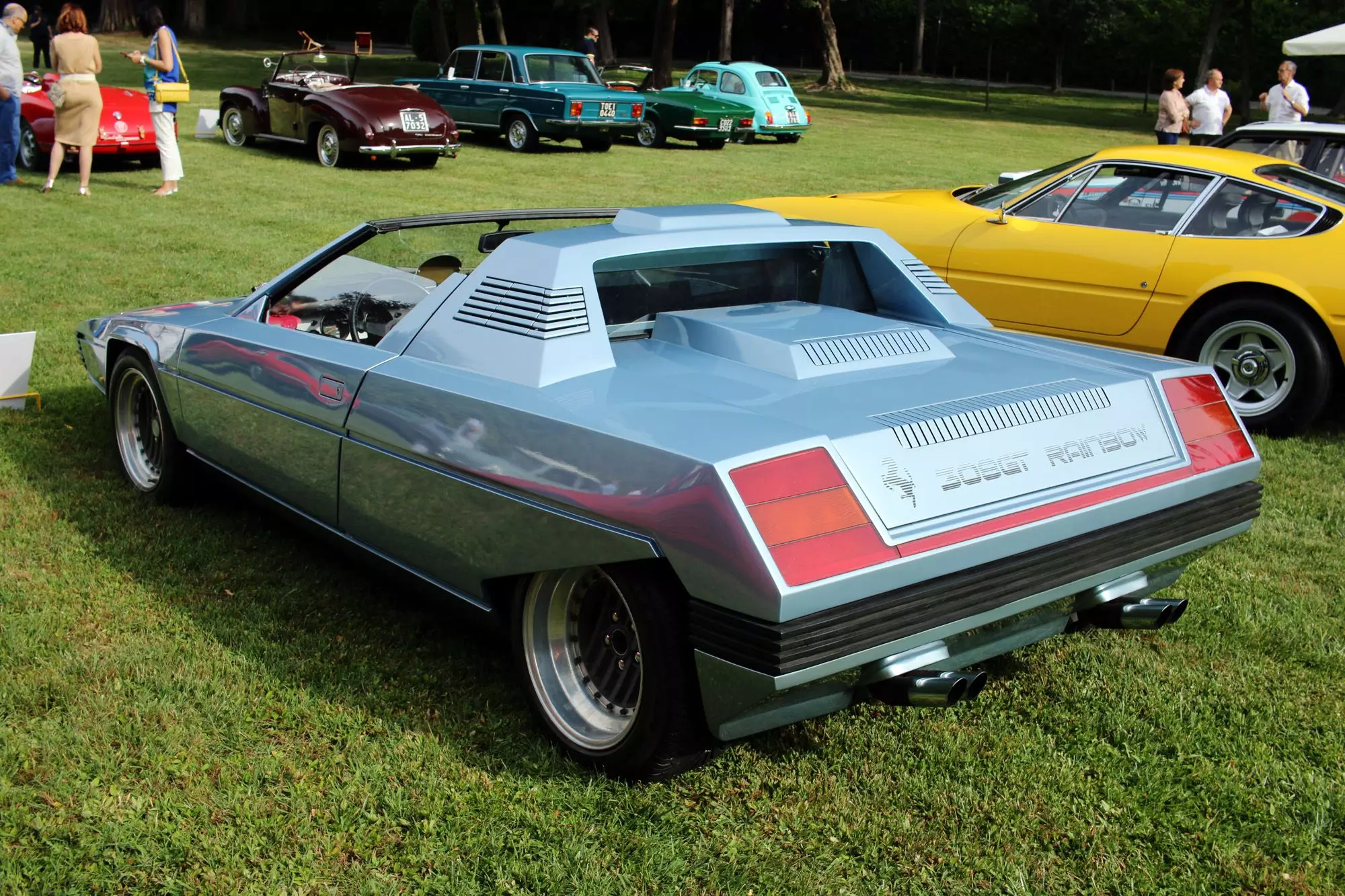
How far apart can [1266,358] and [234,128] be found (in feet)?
50.5

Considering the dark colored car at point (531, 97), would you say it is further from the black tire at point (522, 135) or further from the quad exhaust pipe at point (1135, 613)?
the quad exhaust pipe at point (1135, 613)

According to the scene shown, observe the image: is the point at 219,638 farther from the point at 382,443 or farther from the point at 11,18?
the point at 11,18

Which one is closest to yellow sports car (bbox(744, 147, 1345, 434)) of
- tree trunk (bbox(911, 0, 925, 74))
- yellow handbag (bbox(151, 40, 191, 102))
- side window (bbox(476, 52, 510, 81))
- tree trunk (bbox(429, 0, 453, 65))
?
yellow handbag (bbox(151, 40, 191, 102))

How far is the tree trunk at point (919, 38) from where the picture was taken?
2029 inches

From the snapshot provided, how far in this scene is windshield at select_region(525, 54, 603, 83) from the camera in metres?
19.0

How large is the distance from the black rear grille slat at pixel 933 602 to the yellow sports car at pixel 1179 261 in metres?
3.31

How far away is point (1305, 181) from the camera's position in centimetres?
661

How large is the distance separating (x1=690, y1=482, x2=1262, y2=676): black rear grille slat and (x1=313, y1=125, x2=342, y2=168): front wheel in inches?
569

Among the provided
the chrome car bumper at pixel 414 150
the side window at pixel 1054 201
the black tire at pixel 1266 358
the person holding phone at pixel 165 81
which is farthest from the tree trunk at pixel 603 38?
the black tire at pixel 1266 358

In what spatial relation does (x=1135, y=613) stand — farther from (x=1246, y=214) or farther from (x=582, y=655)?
(x=1246, y=214)

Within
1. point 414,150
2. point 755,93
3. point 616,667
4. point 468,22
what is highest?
point 468,22

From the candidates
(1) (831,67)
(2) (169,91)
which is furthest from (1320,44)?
(1) (831,67)

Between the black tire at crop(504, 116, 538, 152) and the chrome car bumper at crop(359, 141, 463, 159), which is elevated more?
the black tire at crop(504, 116, 538, 152)

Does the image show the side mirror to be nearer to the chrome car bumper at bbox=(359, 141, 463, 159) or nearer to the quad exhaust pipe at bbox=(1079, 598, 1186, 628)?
the quad exhaust pipe at bbox=(1079, 598, 1186, 628)
